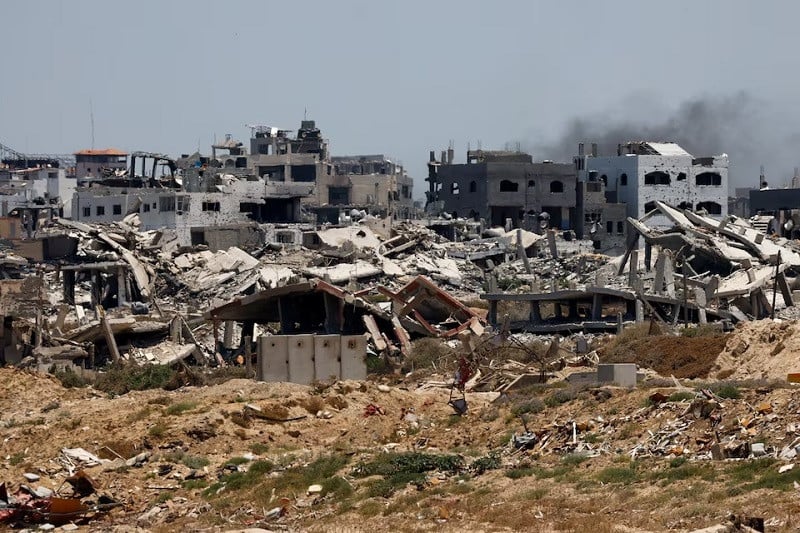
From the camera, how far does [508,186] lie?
85.3 m

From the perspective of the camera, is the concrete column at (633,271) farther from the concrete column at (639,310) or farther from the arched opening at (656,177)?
the arched opening at (656,177)

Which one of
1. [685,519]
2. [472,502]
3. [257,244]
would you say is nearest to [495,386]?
[472,502]

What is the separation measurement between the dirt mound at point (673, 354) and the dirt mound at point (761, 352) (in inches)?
11.7

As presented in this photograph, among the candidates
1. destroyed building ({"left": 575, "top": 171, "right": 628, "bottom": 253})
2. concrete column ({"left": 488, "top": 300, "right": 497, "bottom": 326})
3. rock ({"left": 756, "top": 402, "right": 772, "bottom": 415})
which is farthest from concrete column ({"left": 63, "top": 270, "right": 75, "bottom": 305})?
rock ({"left": 756, "top": 402, "right": 772, "bottom": 415})

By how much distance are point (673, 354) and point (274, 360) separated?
8.00 metres

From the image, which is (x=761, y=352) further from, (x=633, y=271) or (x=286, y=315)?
(x=633, y=271)

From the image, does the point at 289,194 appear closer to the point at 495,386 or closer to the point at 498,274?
the point at 498,274

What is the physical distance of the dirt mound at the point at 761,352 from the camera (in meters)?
33.1

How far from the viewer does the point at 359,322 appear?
1724 inches

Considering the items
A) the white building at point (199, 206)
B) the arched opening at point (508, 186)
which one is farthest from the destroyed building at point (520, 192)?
the white building at point (199, 206)

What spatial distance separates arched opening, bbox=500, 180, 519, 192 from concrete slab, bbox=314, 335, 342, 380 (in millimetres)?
51106

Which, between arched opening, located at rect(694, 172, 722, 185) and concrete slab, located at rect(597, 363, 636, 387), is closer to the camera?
concrete slab, located at rect(597, 363, 636, 387)

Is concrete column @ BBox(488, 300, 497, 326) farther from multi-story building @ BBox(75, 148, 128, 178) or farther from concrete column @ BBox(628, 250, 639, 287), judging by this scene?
multi-story building @ BBox(75, 148, 128, 178)

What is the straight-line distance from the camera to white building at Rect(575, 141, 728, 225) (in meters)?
85.8
